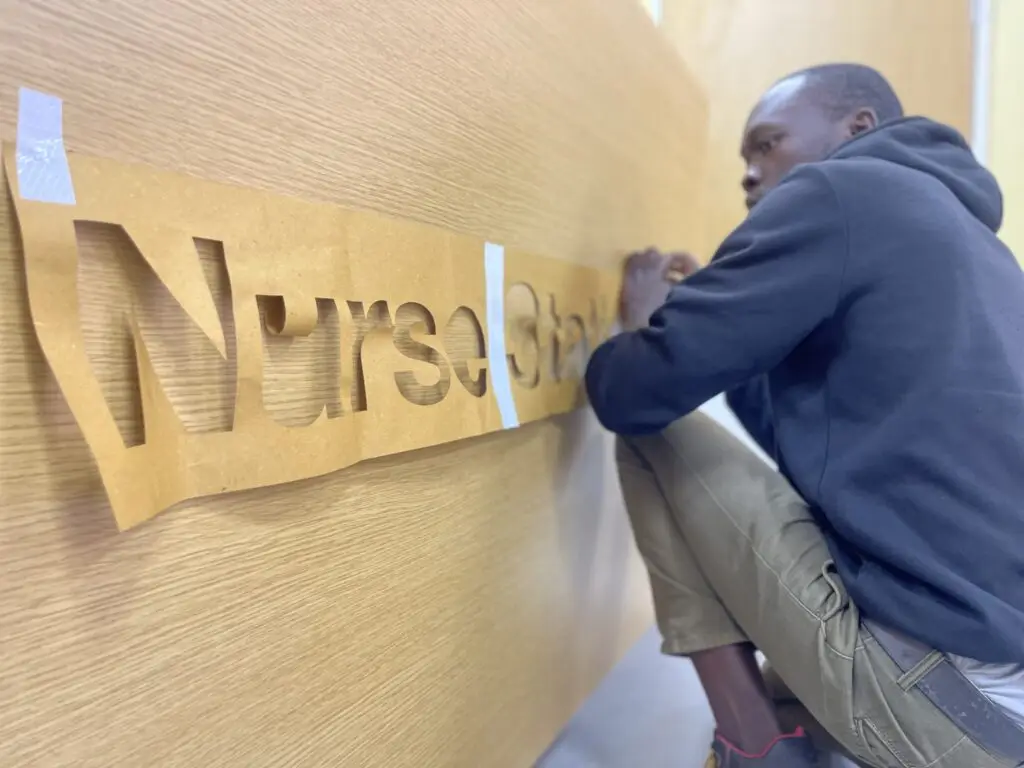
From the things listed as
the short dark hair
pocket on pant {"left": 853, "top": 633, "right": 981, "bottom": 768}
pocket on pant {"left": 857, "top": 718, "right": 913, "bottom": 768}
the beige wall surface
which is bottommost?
pocket on pant {"left": 857, "top": 718, "right": 913, "bottom": 768}

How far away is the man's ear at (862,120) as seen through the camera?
0.86 metres

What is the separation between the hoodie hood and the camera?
695mm

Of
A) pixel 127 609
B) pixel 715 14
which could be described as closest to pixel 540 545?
pixel 127 609

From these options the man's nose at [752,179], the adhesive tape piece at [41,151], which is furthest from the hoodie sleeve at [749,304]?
the adhesive tape piece at [41,151]

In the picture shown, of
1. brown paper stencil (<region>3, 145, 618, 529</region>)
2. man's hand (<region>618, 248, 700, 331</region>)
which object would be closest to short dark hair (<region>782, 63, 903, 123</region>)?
man's hand (<region>618, 248, 700, 331</region>)

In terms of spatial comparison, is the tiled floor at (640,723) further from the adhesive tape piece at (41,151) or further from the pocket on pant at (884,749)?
the adhesive tape piece at (41,151)

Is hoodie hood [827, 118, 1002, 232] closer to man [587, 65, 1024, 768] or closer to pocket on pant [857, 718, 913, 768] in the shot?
man [587, 65, 1024, 768]

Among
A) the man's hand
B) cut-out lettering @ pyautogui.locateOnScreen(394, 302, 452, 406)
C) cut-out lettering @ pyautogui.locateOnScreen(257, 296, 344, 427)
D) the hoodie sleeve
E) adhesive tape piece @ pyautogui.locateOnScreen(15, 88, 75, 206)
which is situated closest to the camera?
adhesive tape piece @ pyautogui.locateOnScreen(15, 88, 75, 206)

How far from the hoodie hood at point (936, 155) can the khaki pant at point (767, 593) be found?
0.31 metres

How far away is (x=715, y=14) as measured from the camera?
1.72m

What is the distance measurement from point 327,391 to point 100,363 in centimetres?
14

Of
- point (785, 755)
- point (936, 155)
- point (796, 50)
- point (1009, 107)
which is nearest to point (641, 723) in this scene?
point (785, 755)

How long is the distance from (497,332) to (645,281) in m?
0.41

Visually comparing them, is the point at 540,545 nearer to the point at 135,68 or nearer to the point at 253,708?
the point at 253,708
